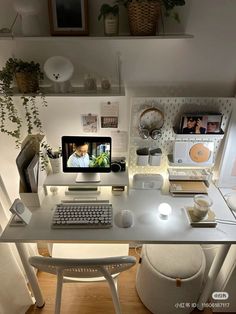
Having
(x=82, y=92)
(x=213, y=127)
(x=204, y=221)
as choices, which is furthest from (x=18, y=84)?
(x=204, y=221)

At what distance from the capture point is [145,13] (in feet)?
3.95

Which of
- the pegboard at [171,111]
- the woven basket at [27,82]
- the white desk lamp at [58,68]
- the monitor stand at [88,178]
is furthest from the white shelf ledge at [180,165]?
the woven basket at [27,82]

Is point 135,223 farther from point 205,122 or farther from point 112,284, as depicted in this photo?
point 205,122

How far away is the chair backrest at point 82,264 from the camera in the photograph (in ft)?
3.79

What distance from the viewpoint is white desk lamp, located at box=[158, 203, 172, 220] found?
1.52 metres

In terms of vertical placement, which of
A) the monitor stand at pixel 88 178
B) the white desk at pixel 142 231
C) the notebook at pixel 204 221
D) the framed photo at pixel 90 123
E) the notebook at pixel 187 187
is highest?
the framed photo at pixel 90 123

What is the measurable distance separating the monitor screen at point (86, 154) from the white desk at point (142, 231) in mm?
240

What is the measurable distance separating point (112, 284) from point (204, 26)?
57.6 inches

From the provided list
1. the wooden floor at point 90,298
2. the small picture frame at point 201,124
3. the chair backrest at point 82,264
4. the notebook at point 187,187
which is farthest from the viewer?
the wooden floor at point 90,298

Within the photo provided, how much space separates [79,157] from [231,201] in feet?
3.42

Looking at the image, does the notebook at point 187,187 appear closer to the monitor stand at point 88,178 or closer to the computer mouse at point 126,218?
the computer mouse at point 126,218

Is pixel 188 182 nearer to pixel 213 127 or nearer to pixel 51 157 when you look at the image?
pixel 213 127

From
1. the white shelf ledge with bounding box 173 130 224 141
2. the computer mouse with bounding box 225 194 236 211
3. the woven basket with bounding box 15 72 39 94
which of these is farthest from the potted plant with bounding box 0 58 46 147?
the computer mouse with bounding box 225 194 236 211

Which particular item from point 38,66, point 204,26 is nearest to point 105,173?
point 38,66
